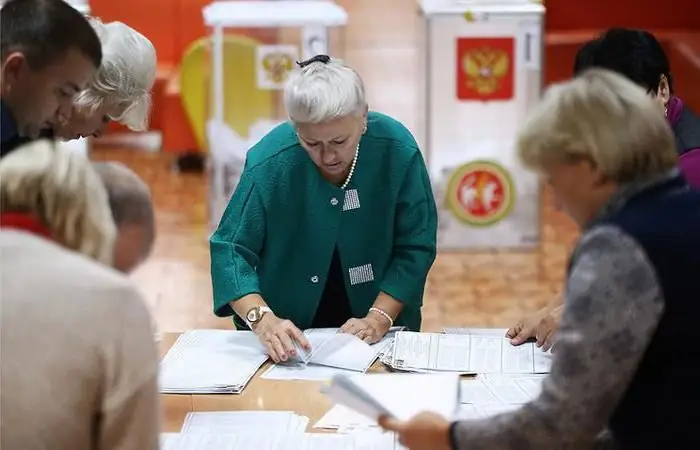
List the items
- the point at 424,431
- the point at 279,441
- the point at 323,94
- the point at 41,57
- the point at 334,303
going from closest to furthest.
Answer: the point at 424,431, the point at 41,57, the point at 279,441, the point at 323,94, the point at 334,303

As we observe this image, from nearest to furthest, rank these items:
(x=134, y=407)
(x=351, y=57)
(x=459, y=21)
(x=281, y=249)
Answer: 1. (x=134, y=407)
2. (x=281, y=249)
3. (x=459, y=21)
4. (x=351, y=57)

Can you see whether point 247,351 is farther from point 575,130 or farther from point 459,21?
point 459,21

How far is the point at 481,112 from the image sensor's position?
681 centimetres

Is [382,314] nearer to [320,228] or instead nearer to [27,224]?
[320,228]

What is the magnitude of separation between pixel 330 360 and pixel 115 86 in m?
0.84

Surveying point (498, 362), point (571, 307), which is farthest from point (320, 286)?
point (571, 307)

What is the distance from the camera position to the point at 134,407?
1836 millimetres

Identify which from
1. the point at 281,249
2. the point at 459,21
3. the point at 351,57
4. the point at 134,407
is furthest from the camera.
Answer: the point at 351,57

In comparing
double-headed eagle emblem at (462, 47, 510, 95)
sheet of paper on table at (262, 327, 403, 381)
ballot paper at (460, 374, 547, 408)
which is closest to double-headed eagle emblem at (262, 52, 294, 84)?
double-headed eagle emblem at (462, 47, 510, 95)

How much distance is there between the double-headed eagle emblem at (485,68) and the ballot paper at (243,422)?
4270mm

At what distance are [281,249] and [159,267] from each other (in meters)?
3.57

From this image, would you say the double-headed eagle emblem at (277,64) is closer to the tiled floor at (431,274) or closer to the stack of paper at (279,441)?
the tiled floor at (431,274)

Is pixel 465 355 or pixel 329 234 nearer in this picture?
pixel 465 355

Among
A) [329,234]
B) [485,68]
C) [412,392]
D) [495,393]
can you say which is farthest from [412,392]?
[485,68]
